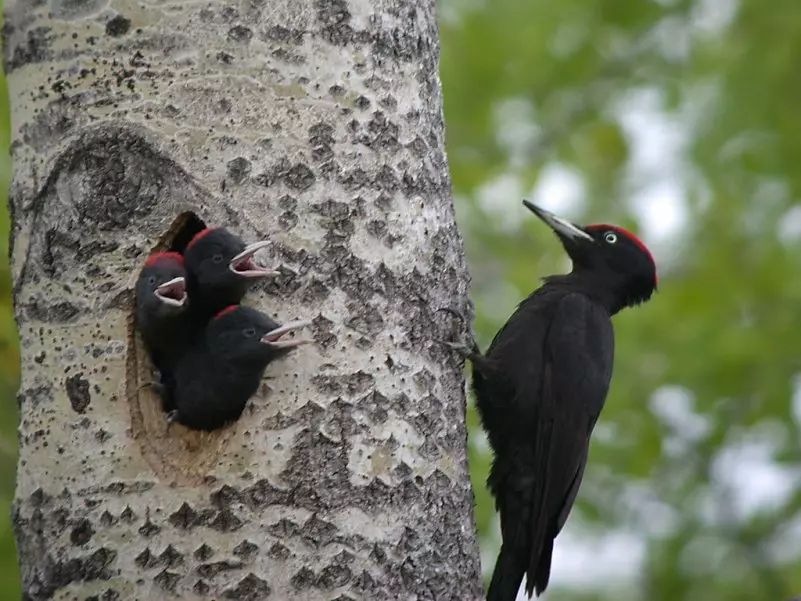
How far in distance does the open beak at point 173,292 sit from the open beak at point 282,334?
242mm

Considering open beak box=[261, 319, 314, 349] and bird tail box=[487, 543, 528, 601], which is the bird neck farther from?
open beak box=[261, 319, 314, 349]

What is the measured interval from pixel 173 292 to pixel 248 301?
19 cm

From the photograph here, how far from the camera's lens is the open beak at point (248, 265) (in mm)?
2865

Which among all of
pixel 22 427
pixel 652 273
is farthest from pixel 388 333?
pixel 652 273

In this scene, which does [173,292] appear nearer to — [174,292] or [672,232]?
[174,292]

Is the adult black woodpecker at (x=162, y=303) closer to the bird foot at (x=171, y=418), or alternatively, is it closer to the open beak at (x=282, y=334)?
the bird foot at (x=171, y=418)

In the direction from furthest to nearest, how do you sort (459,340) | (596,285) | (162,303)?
(596,285) < (459,340) < (162,303)

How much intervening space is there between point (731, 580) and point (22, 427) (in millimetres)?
6020

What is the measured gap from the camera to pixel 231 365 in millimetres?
2871

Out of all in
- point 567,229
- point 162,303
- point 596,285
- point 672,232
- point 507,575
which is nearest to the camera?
point 162,303

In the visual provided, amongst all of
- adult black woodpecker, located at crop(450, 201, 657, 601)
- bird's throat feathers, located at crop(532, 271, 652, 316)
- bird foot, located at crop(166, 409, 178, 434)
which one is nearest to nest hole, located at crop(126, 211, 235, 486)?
bird foot, located at crop(166, 409, 178, 434)

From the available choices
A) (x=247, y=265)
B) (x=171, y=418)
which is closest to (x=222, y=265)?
(x=247, y=265)

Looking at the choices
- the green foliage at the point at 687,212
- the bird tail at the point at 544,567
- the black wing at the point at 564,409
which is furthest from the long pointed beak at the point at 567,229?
the bird tail at the point at 544,567

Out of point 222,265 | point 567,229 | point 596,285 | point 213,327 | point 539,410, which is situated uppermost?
point 567,229
